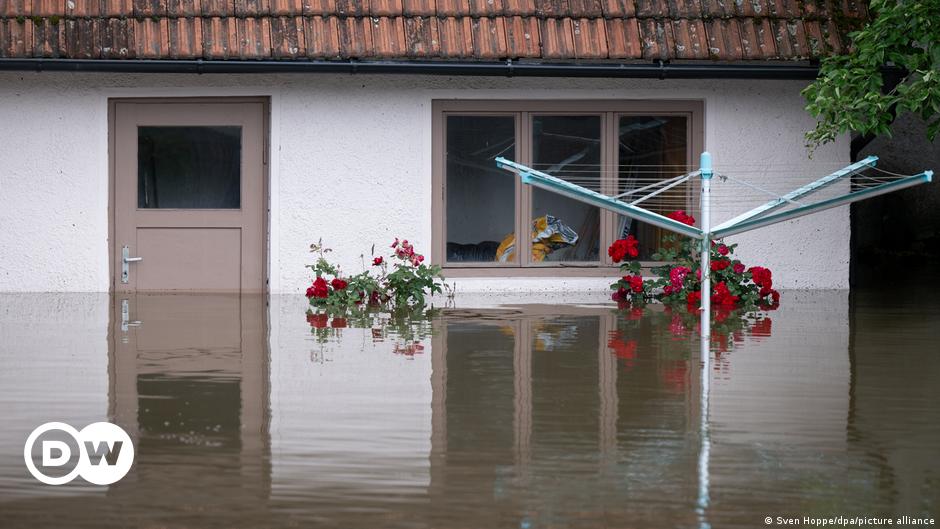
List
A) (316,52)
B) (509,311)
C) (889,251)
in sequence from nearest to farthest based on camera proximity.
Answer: (509,311) < (316,52) < (889,251)

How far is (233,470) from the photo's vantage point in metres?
5.41

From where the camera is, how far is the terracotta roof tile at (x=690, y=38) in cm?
1249

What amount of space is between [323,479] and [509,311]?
6177mm

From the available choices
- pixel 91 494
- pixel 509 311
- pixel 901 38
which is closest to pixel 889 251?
pixel 901 38

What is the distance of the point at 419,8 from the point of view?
12.7 m

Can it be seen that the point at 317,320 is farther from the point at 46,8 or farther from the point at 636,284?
the point at 46,8

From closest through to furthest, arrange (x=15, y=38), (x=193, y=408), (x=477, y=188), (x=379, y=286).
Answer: (x=193, y=408), (x=379, y=286), (x=15, y=38), (x=477, y=188)

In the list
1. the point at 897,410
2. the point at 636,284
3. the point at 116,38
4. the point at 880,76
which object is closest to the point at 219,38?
the point at 116,38

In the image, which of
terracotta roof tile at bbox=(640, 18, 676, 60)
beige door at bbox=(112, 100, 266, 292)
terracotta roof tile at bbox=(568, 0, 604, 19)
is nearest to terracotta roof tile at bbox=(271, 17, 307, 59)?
beige door at bbox=(112, 100, 266, 292)

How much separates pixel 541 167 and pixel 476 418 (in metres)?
6.94

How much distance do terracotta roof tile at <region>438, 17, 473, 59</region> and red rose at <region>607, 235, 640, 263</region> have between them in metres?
2.05

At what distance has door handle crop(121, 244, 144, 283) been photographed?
13.0 m

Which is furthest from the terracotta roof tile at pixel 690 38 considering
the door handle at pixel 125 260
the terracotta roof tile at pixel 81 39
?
the door handle at pixel 125 260

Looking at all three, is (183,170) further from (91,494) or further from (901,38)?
(91,494)
